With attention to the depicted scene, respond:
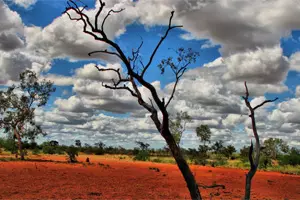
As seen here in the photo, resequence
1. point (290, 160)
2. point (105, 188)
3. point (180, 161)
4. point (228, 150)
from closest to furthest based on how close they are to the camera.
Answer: point (180, 161)
point (105, 188)
point (290, 160)
point (228, 150)

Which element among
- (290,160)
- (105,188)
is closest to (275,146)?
(290,160)

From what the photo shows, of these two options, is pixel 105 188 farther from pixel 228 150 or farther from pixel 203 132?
pixel 228 150

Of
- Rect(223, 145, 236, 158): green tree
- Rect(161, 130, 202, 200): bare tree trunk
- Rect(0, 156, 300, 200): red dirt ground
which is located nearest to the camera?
Rect(161, 130, 202, 200): bare tree trunk

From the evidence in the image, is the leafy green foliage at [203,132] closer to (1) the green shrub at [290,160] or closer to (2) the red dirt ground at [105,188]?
(1) the green shrub at [290,160]

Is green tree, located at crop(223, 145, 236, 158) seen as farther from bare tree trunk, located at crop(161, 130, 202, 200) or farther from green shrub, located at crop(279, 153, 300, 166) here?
bare tree trunk, located at crop(161, 130, 202, 200)

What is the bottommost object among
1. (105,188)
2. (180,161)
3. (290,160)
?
(105,188)

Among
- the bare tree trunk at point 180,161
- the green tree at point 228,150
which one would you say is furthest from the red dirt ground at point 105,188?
the green tree at point 228,150

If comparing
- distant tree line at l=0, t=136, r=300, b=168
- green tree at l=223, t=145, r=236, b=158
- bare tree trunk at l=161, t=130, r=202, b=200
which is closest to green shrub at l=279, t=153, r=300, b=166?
distant tree line at l=0, t=136, r=300, b=168

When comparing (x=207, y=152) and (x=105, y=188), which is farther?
(x=207, y=152)

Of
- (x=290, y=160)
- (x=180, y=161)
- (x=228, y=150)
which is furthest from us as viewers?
(x=228, y=150)

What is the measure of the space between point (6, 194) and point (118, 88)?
440 inches

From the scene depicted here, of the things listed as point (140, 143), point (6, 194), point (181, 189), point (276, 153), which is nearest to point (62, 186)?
point (6, 194)

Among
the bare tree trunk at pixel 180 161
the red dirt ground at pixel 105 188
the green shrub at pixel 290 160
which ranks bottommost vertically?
the red dirt ground at pixel 105 188

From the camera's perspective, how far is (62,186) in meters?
20.6
